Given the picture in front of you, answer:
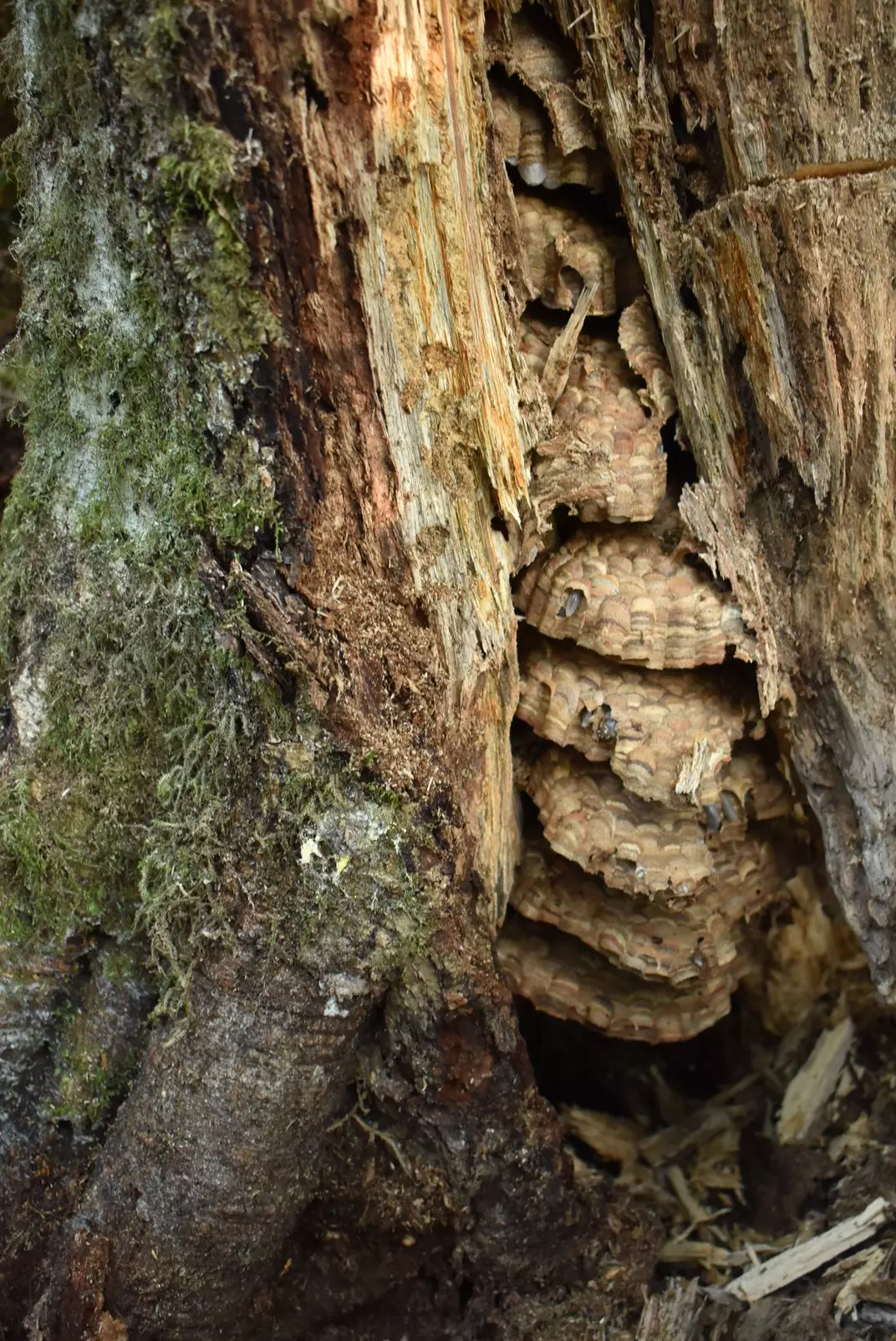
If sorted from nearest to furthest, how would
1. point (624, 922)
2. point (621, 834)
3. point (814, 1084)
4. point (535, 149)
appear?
point (535, 149)
point (621, 834)
point (624, 922)
point (814, 1084)

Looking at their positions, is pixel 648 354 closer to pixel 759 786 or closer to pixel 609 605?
pixel 609 605

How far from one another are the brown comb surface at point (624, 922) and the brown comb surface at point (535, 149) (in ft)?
4.84

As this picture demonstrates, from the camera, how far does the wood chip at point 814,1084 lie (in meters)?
2.84

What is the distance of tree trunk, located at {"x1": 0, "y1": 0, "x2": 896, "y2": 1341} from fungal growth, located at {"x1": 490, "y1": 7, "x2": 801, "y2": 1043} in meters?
0.07

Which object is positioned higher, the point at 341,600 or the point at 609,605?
the point at 341,600

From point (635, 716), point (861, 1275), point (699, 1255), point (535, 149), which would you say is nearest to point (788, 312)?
point (535, 149)

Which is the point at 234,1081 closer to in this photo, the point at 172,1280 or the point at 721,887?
the point at 172,1280

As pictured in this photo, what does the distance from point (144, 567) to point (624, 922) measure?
4.31 ft

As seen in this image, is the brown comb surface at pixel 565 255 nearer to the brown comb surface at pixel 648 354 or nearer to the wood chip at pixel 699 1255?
the brown comb surface at pixel 648 354

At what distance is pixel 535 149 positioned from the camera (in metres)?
2.11

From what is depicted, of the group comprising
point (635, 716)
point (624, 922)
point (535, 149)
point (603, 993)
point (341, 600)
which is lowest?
point (603, 993)

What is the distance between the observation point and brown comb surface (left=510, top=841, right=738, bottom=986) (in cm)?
238

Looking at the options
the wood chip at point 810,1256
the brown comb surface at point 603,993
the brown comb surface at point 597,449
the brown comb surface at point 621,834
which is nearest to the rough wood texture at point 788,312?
the brown comb surface at point 597,449

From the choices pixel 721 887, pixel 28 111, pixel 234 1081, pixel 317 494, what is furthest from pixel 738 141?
pixel 234 1081
